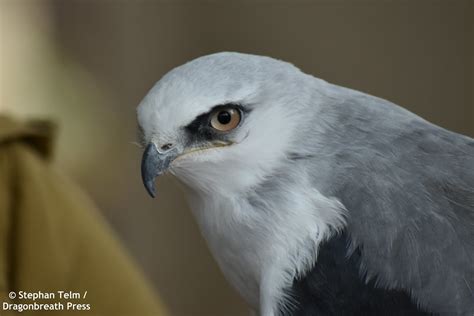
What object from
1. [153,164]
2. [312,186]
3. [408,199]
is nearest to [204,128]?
[153,164]

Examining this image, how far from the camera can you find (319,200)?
1522mm

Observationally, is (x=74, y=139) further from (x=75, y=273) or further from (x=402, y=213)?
(x=402, y=213)

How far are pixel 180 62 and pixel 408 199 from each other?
Result: 10.7ft

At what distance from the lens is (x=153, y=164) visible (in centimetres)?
160

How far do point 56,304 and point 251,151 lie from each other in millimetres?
790

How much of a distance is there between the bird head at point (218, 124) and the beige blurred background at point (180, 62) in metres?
2.86

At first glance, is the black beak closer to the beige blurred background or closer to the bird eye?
the bird eye

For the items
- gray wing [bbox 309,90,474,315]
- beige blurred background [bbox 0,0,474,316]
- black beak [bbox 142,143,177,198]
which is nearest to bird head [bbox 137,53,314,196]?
black beak [bbox 142,143,177,198]

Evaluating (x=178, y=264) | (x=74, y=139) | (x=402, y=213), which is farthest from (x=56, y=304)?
(x=178, y=264)

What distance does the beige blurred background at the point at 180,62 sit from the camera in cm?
447

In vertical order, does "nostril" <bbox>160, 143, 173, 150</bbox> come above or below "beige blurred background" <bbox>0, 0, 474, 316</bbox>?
above

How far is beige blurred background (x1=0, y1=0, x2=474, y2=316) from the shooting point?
447 cm

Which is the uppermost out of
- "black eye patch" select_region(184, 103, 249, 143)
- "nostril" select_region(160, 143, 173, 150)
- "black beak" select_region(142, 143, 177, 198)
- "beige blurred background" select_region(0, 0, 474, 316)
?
"black eye patch" select_region(184, 103, 249, 143)

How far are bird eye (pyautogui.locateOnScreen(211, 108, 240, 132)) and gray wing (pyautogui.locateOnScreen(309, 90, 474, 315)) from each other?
19 centimetres
